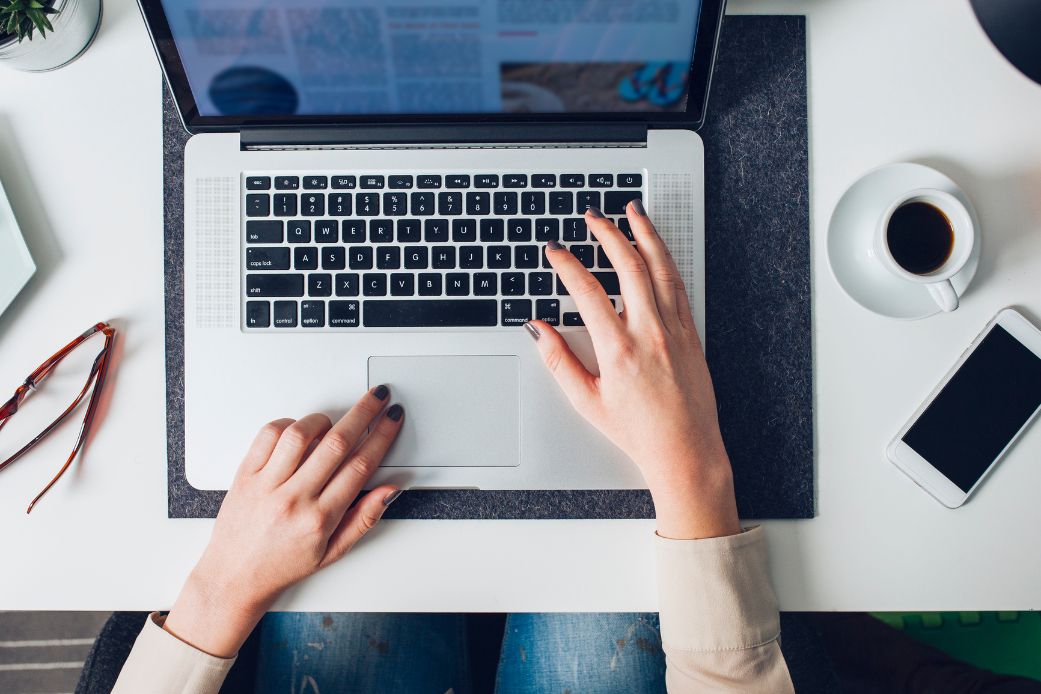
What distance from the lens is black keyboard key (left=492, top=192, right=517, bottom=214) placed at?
1.60 ft

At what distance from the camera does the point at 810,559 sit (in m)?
0.50

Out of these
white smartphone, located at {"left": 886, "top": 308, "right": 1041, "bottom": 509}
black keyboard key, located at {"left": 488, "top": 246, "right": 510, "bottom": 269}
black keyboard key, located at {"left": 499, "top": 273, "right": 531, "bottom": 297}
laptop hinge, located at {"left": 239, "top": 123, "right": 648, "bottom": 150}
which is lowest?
white smartphone, located at {"left": 886, "top": 308, "right": 1041, "bottom": 509}

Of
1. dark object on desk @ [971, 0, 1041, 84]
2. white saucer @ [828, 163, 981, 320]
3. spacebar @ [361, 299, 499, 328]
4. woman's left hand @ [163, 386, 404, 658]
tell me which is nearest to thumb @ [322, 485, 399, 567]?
woman's left hand @ [163, 386, 404, 658]

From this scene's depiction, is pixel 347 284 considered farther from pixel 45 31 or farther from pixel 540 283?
pixel 45 31

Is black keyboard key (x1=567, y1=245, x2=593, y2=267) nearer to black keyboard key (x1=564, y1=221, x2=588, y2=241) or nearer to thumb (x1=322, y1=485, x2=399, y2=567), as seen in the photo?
black keyboard key (x1=564, y1=221, x2=588, y2=241)

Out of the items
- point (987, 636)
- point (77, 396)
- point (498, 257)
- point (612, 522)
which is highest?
point (498, 257)

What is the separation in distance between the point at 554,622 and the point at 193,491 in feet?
1.19

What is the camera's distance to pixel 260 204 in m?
0.49

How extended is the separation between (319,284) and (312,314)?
2 cm

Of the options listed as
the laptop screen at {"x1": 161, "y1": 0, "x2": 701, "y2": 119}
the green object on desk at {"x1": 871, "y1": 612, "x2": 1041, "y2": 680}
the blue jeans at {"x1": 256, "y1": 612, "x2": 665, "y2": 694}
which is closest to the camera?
the laptop screen at {"x1": 161, "y1": 0, "x2": 701, "y2": 119}

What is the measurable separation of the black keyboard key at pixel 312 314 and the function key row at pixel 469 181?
93 millimetres

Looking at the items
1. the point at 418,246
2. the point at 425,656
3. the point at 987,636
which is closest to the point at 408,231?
the point at 418,246

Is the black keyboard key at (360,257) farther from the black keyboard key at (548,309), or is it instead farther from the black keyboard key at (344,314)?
the black keyboard key at (548,309)

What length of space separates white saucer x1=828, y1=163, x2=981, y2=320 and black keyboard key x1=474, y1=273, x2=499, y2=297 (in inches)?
10.3
